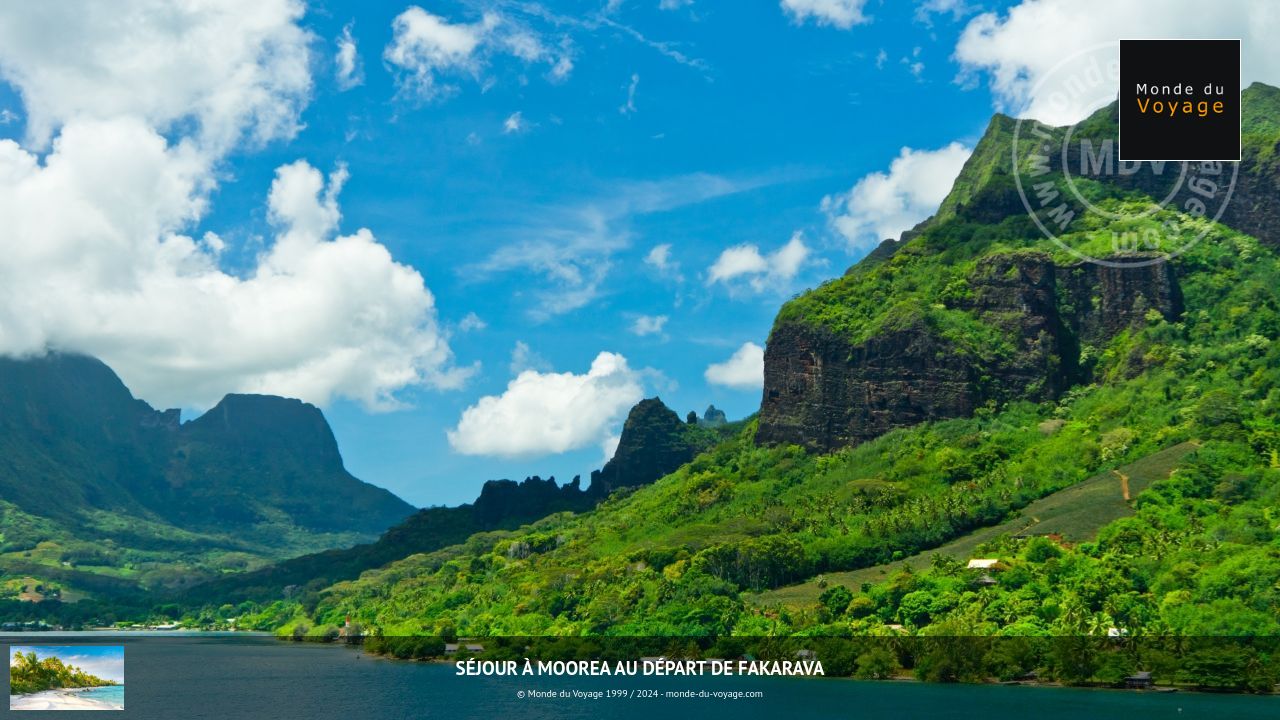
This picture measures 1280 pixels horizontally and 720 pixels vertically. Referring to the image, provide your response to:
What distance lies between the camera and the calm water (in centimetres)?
12025

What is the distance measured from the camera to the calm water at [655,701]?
120250 mm

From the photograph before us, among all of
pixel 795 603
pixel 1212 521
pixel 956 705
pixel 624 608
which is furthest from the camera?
pixel 624 608

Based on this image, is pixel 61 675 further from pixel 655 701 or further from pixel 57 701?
pixel 655 701

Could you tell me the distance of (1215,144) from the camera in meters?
143

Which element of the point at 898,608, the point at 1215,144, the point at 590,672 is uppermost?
the point at 1215,144

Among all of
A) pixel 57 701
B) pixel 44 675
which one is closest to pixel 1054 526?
pixel 57 701

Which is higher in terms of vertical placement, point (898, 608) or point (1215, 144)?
point (1215, 144)

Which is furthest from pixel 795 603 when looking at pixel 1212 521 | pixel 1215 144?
pixel 1215 144

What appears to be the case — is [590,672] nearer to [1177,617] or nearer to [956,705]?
[956,705]

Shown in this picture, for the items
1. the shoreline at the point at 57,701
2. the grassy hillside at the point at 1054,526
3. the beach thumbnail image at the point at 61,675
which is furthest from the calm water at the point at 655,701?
the beach thumbnail image at the point at 61,675

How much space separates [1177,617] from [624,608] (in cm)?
9100

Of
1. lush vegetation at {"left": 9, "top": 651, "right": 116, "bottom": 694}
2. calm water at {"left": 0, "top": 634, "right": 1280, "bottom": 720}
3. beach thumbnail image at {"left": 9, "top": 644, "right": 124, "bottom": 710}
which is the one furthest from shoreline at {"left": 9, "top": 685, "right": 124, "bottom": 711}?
calm water at {"left": 0, "top": 634, "right": 1280, "bottom": 720}

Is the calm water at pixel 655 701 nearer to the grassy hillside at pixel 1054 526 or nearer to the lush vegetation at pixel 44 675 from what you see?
the grassy hillside at pixel 1054 526

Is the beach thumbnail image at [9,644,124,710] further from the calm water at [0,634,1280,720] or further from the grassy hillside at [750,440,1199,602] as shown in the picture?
the grassy hillside at [750,440,1199,602]
